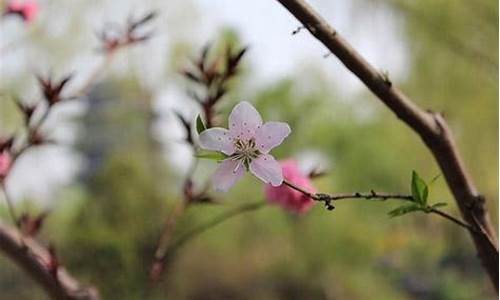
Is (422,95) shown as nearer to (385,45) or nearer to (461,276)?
(385,45)

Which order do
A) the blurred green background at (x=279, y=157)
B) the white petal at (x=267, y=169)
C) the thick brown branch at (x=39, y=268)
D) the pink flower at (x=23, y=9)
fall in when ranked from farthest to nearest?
1. the blurred green background at (x=279, y=157)
2. the pink flower at (x=23, y=9)
3. the thick brown branch at (x=39, y=268)
4. the white petal at (x=267, y=169)

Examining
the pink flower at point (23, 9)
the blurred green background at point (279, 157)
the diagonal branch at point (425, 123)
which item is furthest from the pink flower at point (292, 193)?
the blurred green background at point (279, 157)

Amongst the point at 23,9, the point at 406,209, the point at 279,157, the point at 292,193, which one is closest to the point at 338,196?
the point at 406,209

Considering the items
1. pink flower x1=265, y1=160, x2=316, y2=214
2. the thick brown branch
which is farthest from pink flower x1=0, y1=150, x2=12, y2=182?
pink flower x1=265, y1=160, x2=316, y2=214

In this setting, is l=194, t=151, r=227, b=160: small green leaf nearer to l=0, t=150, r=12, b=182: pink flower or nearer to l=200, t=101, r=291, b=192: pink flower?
l=200, t=101, r=291, b=192: pink flower

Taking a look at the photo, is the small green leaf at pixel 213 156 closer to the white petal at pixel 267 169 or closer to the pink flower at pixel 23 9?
the white petal at pixel 267 169

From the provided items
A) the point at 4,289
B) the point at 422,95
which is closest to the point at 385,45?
the point at 422,95
